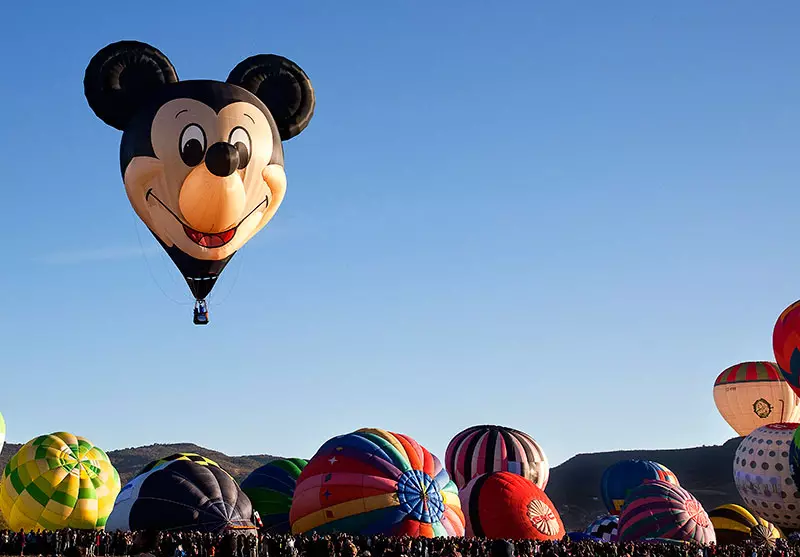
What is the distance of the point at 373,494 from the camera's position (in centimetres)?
1942

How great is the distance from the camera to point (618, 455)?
97.5m

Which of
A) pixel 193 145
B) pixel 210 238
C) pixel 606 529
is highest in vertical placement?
pixel 193 145

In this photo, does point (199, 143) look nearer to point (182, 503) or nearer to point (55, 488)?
point (182, 503)

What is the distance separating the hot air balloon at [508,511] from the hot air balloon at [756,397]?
2209cm

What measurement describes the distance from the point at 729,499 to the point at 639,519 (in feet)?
173

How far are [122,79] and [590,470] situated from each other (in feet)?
260

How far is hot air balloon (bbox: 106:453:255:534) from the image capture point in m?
20.6

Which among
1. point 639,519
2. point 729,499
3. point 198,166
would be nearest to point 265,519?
point 639,519

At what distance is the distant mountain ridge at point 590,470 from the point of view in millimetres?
75000

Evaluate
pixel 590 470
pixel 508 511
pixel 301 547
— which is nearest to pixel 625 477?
pixel 508 511

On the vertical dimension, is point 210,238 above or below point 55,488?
above

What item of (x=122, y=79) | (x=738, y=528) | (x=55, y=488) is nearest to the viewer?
(x=122, y=79)

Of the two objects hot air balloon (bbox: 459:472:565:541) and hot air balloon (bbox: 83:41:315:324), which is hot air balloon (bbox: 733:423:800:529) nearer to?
hot air balloon (bbox: 459:472:565:541)

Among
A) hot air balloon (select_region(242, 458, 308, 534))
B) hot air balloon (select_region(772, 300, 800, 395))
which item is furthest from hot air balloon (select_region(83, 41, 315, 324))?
hot air balloon (select_region(772, 300, 800, 395))
